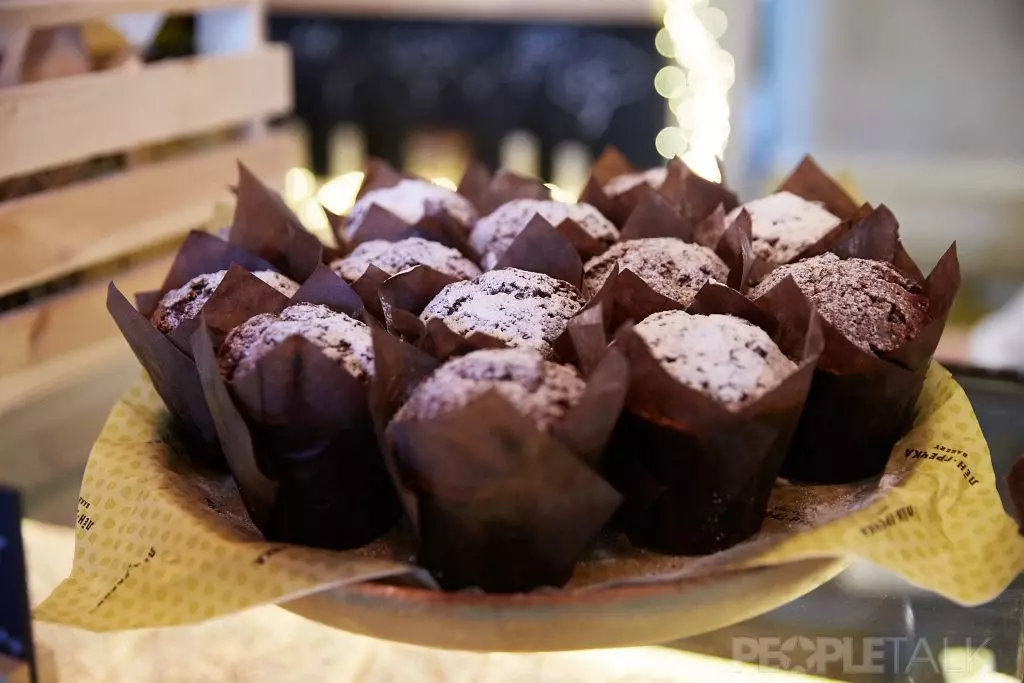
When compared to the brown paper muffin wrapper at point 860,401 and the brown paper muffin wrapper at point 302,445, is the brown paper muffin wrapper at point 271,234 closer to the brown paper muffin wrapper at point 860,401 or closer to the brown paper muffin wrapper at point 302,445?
the brown paper muffin wrapper at point 302,445

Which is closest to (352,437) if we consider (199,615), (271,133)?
(199,615)

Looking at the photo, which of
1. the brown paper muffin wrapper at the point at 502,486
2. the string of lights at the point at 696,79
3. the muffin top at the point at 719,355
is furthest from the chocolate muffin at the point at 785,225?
the string of lights at the point at 696,79

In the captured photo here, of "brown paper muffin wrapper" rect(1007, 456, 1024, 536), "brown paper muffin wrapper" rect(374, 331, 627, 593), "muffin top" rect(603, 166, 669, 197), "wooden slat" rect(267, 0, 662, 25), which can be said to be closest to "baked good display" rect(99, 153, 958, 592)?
"brown paper muffin wrapper" rect(374, 331, 627, 593)

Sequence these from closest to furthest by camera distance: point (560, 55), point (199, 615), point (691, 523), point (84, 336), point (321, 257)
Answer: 1. point (199, 615)
2. point (691, 523)
3. point (321, 257)
4. point (84, 336)
5. point (560, 55)

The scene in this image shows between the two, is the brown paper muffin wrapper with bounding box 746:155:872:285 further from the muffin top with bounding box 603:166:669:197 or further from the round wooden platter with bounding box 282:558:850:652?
the round wooden platter with bounding box 282:558:850:652

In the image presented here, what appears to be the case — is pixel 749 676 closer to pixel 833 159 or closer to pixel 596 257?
pixel 596 257

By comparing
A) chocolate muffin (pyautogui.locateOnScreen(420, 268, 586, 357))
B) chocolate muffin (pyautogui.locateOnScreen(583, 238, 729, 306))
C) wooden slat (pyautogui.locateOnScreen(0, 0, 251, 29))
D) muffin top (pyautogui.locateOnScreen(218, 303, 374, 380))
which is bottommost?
muffin top (pyautogui.locateOnScreen(218, 303, 374, 380))

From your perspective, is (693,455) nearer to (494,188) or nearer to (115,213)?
(494,188)

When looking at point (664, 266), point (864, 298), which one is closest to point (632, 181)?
point (664, 266)
